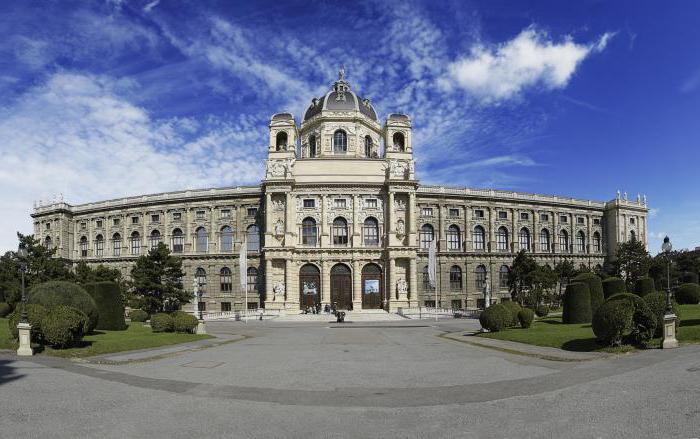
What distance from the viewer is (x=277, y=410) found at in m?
12.2

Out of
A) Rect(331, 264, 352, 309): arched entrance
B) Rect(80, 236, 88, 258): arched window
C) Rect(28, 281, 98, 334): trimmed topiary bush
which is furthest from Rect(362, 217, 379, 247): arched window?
Rect(80, 236, 88, 258): arched window

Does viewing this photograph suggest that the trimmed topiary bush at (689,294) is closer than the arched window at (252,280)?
Yes

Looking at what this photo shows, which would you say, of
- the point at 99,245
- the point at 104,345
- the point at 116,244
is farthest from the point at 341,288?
the point at 104,345

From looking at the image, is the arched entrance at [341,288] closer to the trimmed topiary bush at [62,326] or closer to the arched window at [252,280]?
the arched window at [252,280]

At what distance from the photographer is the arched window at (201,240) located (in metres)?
77.9

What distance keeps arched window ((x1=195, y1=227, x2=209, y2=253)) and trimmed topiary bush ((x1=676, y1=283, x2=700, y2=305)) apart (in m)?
62.9

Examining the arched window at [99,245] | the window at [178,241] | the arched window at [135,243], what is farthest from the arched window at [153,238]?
the arched window at [99,245]

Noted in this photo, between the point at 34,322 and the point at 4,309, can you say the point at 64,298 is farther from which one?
the point at 4,309

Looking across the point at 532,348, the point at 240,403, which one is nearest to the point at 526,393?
the point at 240,403

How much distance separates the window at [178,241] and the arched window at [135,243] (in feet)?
22.8

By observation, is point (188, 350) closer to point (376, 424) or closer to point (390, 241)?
point (376, 424)

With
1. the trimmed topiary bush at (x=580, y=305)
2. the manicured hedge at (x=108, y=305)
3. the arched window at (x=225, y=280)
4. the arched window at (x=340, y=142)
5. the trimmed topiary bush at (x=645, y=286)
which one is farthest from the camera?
the arched window at (x=340, y=142)

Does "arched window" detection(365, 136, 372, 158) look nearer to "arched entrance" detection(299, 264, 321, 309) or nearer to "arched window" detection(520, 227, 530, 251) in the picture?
"arched entrance" detection(299, 264, 321, 309)

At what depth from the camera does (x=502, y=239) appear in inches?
3204
